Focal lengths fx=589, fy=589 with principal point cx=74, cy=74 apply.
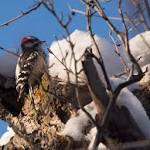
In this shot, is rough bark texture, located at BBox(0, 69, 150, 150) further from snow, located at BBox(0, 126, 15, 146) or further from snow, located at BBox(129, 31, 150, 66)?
snow, located at BBox(129, 31, 150, 66)

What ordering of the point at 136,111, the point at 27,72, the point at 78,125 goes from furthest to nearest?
the point at 27,72
the point at 78,125
the point at 136,111

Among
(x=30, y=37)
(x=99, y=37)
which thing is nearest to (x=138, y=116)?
(x=99, y=37)

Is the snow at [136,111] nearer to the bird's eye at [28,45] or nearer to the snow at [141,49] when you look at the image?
the snow at [141,49]

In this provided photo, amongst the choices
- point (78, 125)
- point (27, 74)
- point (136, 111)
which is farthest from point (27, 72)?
point (136, 111)

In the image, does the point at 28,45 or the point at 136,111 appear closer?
the point at 136,111

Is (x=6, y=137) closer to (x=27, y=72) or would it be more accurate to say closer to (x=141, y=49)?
(x=27, y=72)

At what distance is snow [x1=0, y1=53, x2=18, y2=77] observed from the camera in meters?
4.80

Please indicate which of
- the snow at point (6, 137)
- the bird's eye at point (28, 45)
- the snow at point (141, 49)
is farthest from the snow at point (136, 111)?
the bird's eye at point (28, 45)

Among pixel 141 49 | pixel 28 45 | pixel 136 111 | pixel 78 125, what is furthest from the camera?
pixel 28 45

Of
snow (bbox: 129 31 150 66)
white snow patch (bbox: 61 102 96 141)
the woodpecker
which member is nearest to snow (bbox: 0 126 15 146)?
the woodpecker

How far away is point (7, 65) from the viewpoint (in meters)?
4.86

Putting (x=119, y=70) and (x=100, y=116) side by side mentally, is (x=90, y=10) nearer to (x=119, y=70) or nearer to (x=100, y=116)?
(x=100, y=116)

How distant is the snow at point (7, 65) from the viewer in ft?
15.8

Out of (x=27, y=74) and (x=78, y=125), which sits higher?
(x=27, y=74)
